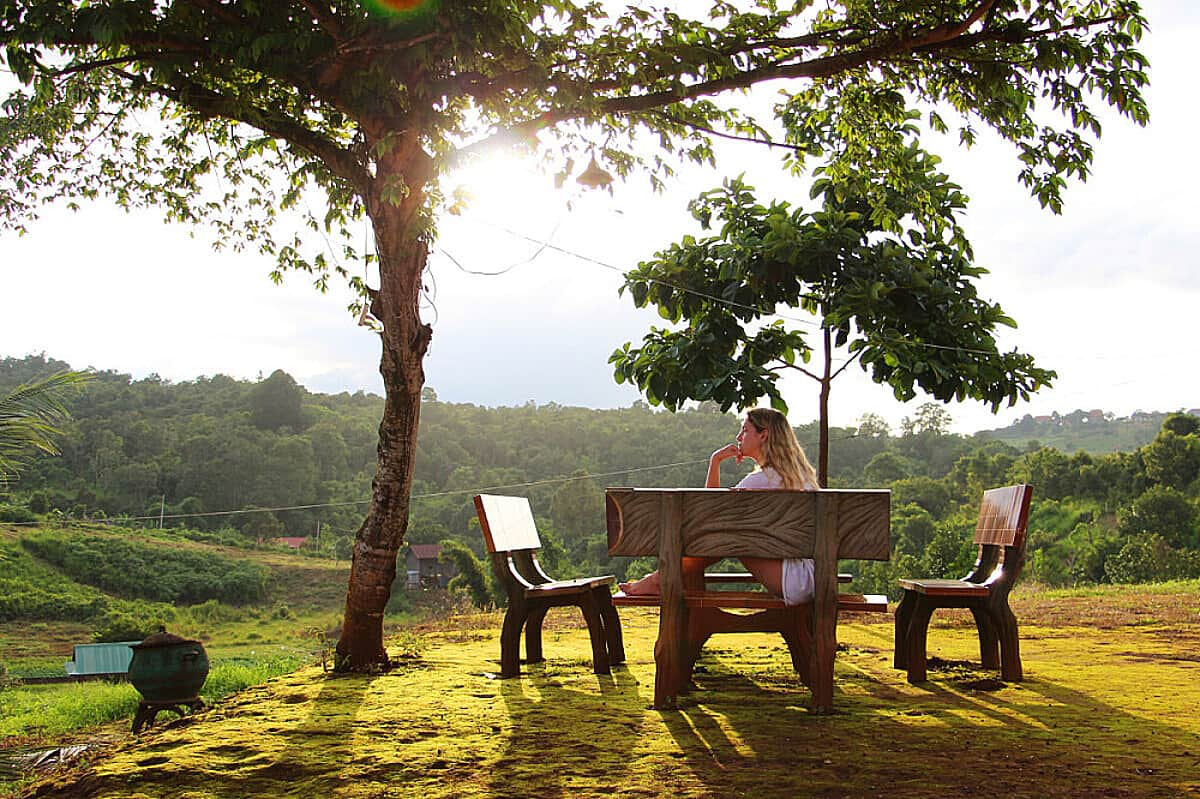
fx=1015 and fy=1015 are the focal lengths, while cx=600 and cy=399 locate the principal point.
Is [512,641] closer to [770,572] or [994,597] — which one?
[770,572]

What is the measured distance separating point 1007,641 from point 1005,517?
23.2 inches

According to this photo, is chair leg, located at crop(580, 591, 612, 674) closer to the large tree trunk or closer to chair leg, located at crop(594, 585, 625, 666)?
chair leg, located at crop(594, 585, 625, 666)

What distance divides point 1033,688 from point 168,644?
4273 mm

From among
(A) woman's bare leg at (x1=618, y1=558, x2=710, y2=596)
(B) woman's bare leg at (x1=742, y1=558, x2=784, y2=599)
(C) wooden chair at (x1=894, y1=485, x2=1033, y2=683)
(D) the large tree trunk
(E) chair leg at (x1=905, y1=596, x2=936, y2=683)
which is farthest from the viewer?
(D) the large tree trunk

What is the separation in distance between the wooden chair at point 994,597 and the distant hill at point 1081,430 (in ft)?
159

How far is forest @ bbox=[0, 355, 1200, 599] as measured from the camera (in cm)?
2888

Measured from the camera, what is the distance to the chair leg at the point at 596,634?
205 inches

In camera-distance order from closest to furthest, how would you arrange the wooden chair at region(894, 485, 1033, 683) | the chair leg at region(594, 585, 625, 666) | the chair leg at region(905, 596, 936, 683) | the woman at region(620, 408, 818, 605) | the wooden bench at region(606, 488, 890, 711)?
the wooden bench at region(606, 488, 890, 711) < the woman at region(620, 408, 818, 605) < the wooden chair at region(894, 485, 1033, 683) < the chair leg at region(905, 596, 936, 683) < the chair leg at region(594, 585, 625, 666)

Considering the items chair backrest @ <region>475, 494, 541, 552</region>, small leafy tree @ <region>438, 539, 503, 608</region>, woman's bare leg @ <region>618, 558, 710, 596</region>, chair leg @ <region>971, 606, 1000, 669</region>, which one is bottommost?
small leafy tree @ <region>438, 539, 503, 608</region>

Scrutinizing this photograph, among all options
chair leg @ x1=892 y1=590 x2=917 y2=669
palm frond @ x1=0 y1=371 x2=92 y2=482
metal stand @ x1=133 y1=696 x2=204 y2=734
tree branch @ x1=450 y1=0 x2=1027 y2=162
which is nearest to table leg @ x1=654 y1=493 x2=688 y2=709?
chair leg @ x1=892 y1=590 x2=917 y2=669

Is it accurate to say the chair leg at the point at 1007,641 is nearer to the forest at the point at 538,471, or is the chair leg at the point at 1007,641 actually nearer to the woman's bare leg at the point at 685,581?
the woman's bare leg at the point at 685,581

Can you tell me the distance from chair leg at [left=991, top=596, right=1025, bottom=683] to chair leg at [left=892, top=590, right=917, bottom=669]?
1.23 ft

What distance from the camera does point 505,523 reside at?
17.8 ft

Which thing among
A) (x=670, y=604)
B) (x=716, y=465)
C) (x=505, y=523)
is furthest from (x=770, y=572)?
(x=505, y=523)
